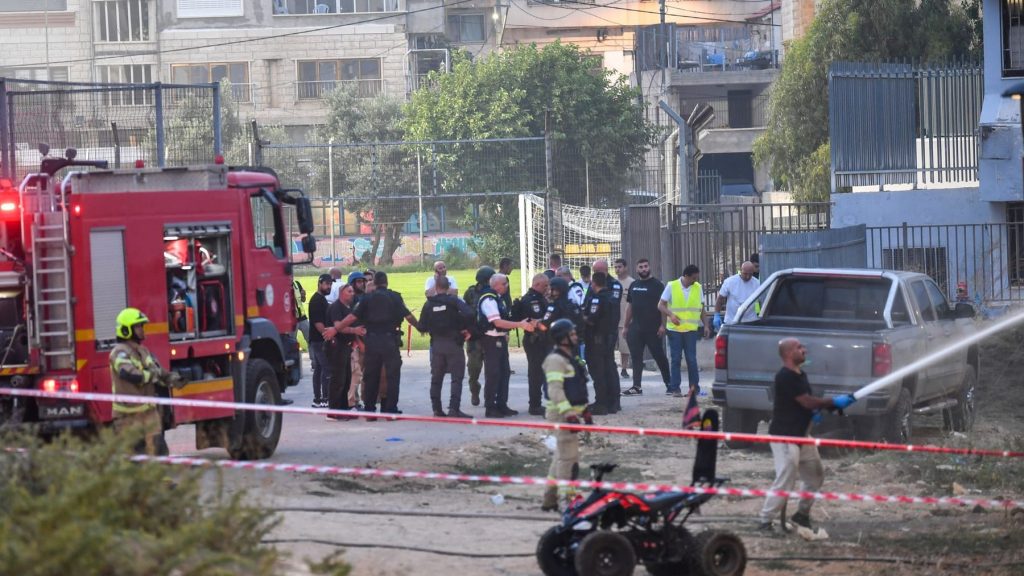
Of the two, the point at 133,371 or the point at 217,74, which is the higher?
the point at 217,74

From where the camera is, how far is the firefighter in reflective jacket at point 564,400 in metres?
9.84

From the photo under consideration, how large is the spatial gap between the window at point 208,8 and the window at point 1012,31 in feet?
137

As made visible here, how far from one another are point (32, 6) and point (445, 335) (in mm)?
49657

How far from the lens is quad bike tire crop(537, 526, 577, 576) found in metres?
8.00

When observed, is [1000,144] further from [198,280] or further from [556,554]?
[556,554]

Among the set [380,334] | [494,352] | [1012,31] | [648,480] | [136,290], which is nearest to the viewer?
[136,290]

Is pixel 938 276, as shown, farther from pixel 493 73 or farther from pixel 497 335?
pixel 493 73

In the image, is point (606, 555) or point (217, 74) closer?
point (606, 555)

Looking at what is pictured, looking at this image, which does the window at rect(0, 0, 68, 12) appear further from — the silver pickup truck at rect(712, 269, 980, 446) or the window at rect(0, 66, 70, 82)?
the silver pickup truck at rect(712, 269, 980, 446)

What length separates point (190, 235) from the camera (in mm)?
11781

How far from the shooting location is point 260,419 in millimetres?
12766

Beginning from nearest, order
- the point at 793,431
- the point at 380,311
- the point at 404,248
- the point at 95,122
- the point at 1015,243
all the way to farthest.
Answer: the point at 793,431 → the point at 380,311 → the point at 95,122 → the point at 1015,243 → the point at 404,248

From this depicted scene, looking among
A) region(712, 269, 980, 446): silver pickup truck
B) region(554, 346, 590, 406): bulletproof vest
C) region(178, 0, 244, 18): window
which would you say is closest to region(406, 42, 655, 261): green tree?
region(178, 0, 244, 18): window

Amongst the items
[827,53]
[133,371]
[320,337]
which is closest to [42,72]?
[827,53]
